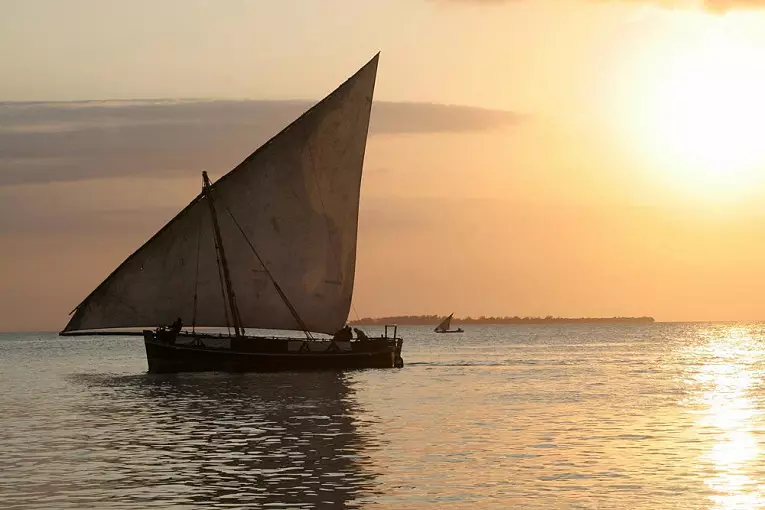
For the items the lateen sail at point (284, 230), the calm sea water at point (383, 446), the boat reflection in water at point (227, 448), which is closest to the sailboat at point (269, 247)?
the lateen sail at point (284, 230)

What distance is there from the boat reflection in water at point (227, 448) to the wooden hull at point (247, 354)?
11283 mm

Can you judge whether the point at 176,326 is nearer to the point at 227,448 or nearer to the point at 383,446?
the point at 227,448

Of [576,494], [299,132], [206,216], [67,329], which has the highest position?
[299,132]

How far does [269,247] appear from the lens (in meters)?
75.6

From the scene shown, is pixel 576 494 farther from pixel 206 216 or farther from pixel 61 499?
pixel 206 216

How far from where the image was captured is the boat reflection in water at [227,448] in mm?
26875

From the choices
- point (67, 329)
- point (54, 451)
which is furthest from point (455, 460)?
point (67, 329)

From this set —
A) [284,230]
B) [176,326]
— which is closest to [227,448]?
[176,326]

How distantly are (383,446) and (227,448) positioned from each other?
4.23 m

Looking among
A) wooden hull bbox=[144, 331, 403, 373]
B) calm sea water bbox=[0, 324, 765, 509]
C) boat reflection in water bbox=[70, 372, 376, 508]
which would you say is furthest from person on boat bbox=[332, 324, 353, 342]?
boat reflection in water bbox=[70, 372, 376, 508]

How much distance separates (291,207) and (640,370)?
3016cm

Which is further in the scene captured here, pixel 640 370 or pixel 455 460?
pixel 640 370

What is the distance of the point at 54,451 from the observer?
117 feet

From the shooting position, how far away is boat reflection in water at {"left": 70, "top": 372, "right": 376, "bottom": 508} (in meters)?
26.9
